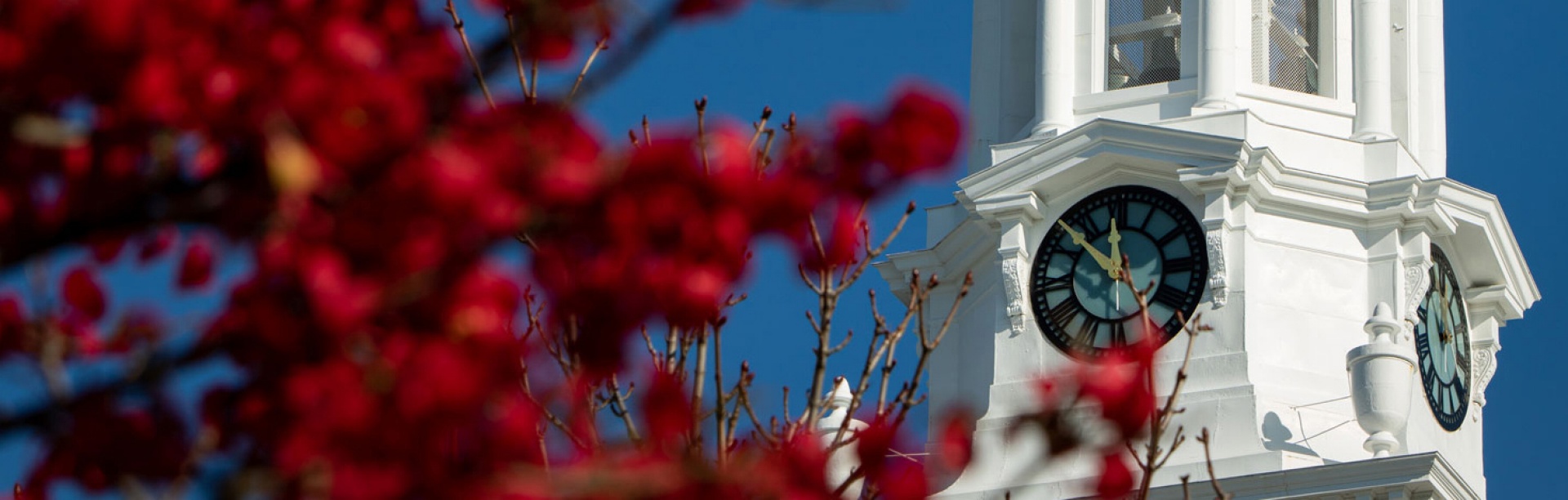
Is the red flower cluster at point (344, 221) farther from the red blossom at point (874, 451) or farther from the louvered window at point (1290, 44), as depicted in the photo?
the louvered window at point (1290, 44)

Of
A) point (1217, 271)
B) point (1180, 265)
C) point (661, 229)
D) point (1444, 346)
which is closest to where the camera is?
point (661, 229)

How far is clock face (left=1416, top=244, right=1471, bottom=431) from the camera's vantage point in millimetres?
41969

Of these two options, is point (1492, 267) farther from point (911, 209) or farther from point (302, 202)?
point (302, 202)

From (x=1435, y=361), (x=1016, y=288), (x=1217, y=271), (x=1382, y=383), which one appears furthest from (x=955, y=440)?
(x=1435, y=361)

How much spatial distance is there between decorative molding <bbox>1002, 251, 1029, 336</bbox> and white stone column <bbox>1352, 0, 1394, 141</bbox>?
5.17 m

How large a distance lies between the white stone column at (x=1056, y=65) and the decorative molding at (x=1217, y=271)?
9.87ft

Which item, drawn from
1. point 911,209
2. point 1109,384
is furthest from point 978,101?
point 1109,384

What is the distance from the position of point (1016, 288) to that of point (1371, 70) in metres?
5.84

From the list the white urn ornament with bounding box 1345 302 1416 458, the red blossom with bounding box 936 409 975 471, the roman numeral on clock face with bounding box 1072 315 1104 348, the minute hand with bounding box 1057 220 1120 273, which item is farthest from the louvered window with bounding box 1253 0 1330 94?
the red blossom with bounding box 936 409 975 471

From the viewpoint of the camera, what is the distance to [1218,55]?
4138 centimetres

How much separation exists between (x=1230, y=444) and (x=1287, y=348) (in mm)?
1982

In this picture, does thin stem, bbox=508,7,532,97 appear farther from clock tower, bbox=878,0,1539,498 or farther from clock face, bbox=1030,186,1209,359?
clock face, bbox=1030,186,1209,359

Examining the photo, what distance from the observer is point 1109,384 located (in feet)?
24.4

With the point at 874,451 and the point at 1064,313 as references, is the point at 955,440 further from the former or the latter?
the point at 1064,313
